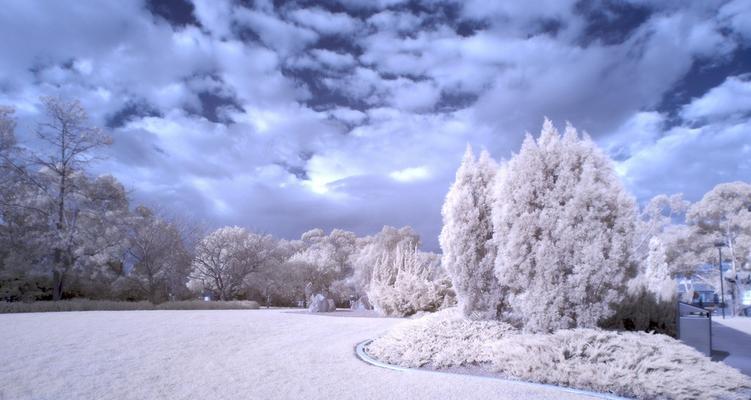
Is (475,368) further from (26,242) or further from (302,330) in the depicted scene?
(26,242)

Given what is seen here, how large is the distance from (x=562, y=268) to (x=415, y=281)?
356 inches

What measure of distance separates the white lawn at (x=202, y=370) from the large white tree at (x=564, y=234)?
2.03 meters

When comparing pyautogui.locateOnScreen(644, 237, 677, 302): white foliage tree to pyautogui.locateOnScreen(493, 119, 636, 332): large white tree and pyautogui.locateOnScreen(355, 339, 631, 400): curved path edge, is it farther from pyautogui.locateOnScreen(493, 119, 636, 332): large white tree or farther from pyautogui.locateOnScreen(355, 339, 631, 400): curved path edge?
pyautogui.locateOnScreen(355, 339, 631, 400): curved path edge

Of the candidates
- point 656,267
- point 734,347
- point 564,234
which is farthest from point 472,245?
point 656,267

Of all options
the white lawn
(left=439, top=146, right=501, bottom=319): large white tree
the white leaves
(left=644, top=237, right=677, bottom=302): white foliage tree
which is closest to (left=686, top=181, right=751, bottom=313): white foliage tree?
(left=644, top=237, right=677, bottom=302): white foliage tree

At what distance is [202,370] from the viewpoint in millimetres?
6070

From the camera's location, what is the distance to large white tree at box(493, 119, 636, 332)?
6750 mm

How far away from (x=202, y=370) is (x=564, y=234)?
18.9 feet

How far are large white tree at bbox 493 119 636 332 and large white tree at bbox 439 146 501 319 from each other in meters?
0.76

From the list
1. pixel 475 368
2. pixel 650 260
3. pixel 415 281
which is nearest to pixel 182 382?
pixel 475 368

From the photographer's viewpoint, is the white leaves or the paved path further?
the paved path

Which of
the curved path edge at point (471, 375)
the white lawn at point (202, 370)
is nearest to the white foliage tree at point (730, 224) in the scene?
the white lawn at point (202, 370)

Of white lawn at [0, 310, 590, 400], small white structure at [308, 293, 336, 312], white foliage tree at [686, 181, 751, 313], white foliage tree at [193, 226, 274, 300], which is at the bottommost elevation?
small white structure at [308, 293, 336, 312]

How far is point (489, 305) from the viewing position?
852 cm
